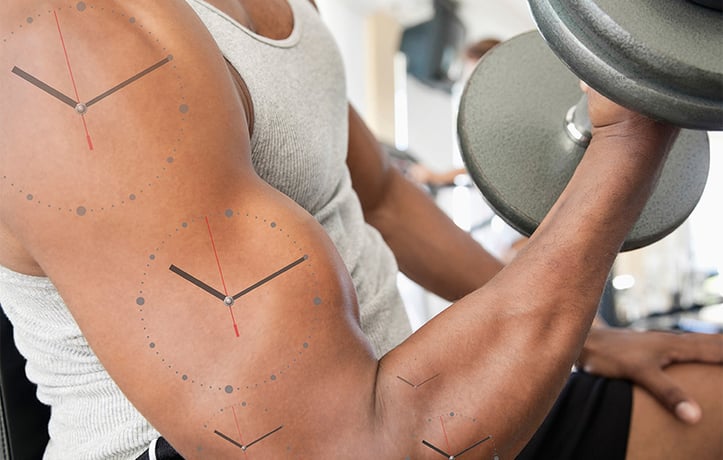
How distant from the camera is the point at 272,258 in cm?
43

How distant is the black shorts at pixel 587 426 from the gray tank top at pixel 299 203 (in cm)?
20

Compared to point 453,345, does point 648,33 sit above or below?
above

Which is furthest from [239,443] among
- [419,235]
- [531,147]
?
[419,235]

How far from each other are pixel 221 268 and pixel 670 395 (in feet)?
1.83

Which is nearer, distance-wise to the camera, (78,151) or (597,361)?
(78,151)

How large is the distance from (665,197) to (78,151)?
1.82ft

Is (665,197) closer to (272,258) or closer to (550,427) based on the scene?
(550,427)

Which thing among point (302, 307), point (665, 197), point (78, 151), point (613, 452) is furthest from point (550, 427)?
point (78, 151)

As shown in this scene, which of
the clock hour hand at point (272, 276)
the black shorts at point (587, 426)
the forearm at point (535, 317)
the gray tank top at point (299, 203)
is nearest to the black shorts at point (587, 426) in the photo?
the black shorts at point (587, 426)

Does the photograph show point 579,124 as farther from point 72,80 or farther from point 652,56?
point 72,80

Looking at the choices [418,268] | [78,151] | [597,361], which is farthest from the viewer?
[418,268]

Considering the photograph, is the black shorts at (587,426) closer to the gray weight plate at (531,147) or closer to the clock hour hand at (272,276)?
the gray weight plate at (531,147)

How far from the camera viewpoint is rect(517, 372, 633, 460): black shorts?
74 centimetres
